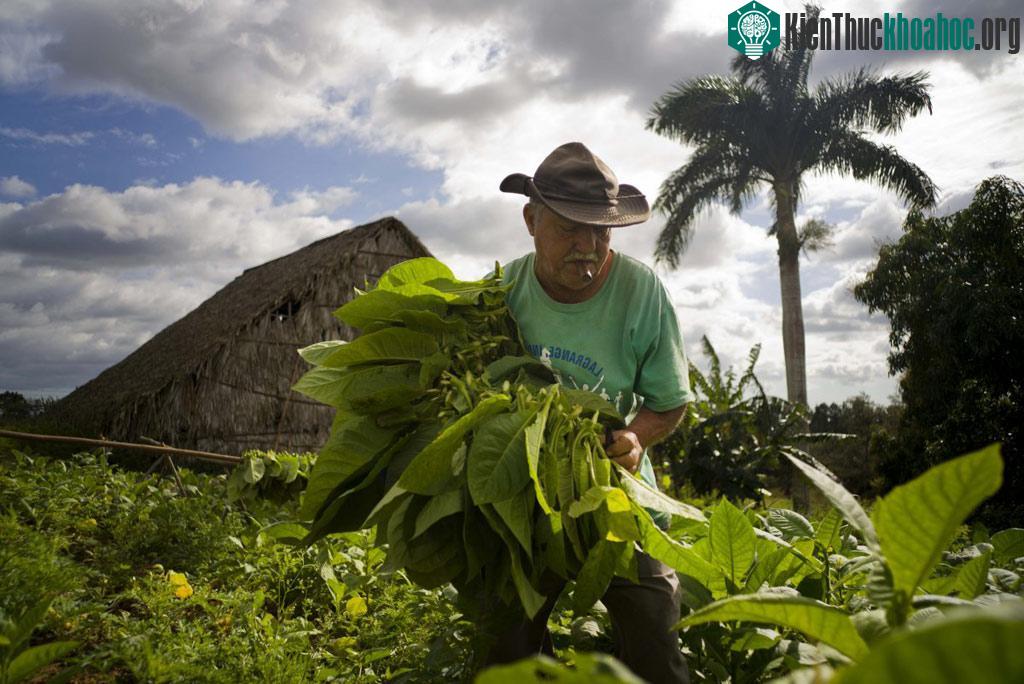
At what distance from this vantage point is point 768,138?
18062 mm

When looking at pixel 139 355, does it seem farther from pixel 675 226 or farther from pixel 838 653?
pixel 838 653

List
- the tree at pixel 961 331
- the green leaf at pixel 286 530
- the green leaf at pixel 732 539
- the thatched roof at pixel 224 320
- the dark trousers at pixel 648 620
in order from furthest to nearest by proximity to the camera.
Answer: the tree at pixel 961 331 → the thatched roof at pixel 224 320 → the green leaf at pixel 286 530 → the dark trousers at pixel 648 620 → the green leaf at pixel 732 539

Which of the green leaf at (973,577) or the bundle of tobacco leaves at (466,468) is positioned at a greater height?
the bundle of tobacco leaves at (466,468)

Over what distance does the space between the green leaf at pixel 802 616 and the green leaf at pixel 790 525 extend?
3.78 feet

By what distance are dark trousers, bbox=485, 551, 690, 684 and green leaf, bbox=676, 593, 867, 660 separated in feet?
2.68

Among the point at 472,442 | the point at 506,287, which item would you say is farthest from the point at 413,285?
the point at 472,442

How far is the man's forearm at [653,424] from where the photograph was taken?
2008mm

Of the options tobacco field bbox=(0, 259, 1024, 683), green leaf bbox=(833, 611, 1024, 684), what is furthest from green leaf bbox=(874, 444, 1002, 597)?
green leaf bbox=(833, 611, 1024, 684)

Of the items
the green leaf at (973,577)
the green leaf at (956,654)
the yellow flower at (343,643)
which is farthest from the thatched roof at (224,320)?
the green leaf at (956,654)

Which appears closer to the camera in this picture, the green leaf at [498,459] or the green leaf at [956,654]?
the green leaf at [956,654]

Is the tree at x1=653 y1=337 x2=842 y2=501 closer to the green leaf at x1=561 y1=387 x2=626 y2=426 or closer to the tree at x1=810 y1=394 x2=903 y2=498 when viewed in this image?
the tree at x1=810 y1=394 x2=903 y2=498

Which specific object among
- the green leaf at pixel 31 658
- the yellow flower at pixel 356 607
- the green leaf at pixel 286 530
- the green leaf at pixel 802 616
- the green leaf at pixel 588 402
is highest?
the green leaf at pixel 588 402

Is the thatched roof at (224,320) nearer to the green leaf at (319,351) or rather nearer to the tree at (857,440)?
the green leaf at (319,351)

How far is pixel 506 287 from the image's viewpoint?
1.91 metres
